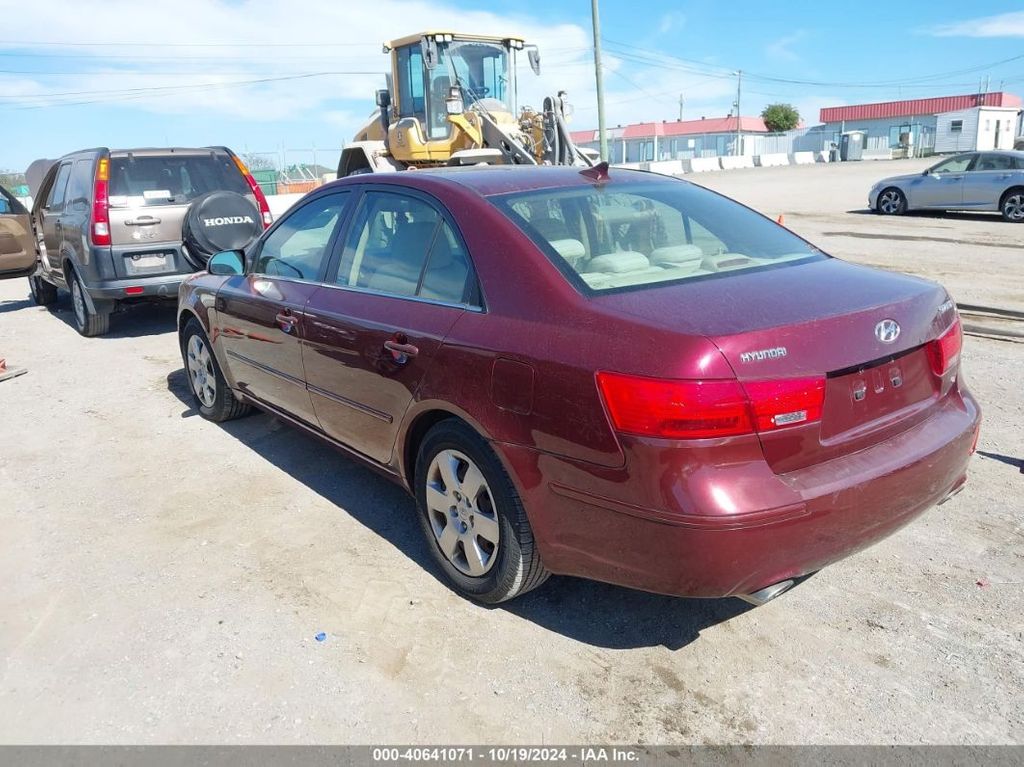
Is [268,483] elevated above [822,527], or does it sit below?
below

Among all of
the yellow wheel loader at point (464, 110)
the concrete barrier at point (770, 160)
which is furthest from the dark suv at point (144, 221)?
the concrete barrier at point (770, 160)

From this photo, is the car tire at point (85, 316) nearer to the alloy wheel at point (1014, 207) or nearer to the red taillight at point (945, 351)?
the red taillight at point (945, 351)

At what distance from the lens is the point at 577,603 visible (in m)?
3.36

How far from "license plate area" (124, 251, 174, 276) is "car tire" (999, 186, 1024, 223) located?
16.3 meters

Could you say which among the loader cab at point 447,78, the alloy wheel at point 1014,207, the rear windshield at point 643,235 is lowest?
the alloy wheel at point 1014,207

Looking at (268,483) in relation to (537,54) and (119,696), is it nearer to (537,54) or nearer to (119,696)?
(119,696)

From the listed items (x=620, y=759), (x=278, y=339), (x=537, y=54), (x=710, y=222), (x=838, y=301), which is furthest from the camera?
(x=537, y=54)

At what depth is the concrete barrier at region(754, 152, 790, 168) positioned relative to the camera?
56309mm

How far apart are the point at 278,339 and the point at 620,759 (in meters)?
2.83

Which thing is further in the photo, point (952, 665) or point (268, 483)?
point (268, 483)

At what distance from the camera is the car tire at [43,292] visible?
11119mm

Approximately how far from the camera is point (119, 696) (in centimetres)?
289

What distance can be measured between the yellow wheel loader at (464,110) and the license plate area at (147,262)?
6.58 metres

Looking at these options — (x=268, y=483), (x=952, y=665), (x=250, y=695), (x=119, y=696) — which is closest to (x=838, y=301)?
(x=952, y=665)
